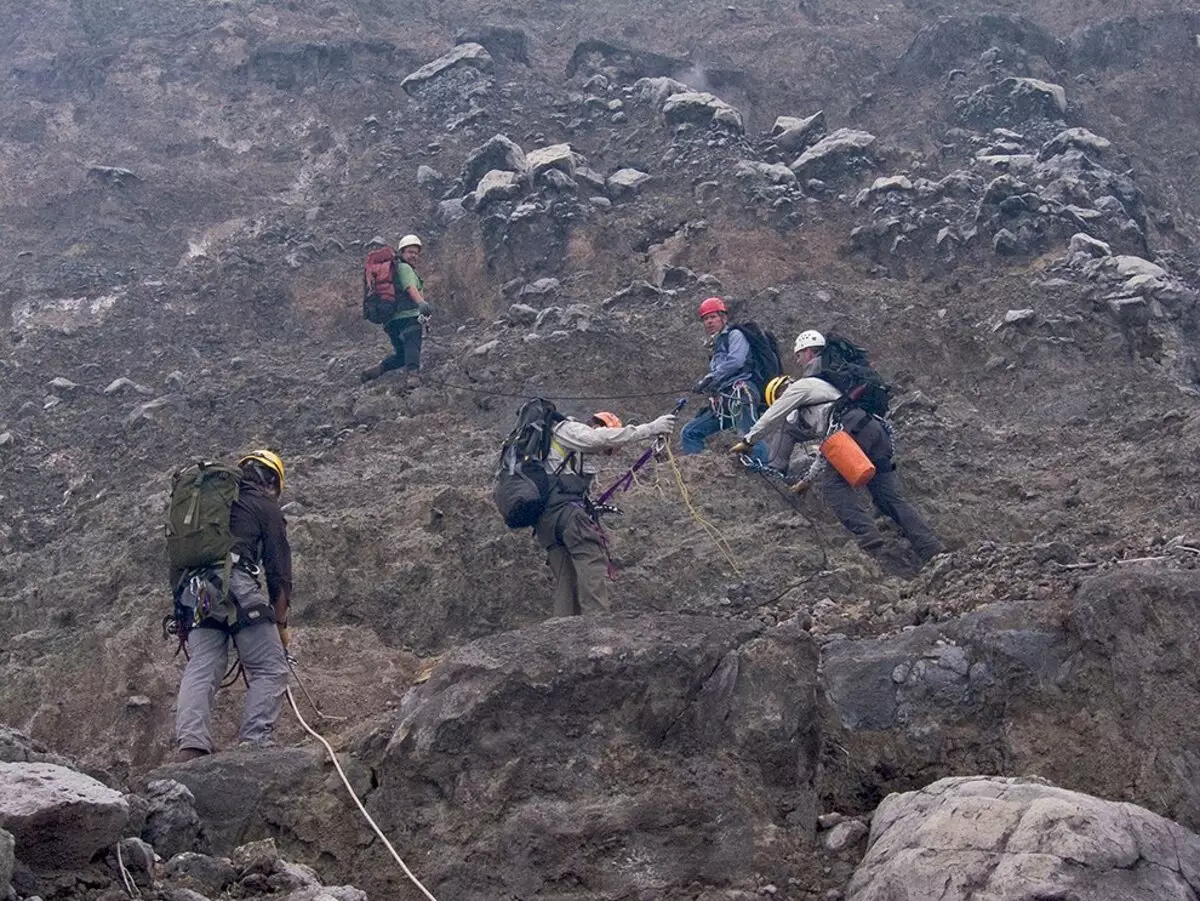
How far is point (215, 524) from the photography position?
7.98 m

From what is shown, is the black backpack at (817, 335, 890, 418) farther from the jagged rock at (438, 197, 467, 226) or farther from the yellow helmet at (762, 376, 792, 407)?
the jagged rock at (438, 197, 467, 226)

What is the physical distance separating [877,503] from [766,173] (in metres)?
8.89

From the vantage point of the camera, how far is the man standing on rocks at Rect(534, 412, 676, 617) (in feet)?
30.1

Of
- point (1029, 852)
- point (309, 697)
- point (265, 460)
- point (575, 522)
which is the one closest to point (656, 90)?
point (575, 522)

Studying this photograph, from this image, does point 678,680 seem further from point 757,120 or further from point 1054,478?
point 757,120

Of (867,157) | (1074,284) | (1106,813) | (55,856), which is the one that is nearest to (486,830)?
(55,856)

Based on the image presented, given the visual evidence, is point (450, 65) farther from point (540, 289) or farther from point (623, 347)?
point (623, 347)

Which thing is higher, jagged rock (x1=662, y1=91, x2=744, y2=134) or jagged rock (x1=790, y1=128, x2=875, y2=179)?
jagged rock (x1=662, y1=91, x2=744, y2=134)

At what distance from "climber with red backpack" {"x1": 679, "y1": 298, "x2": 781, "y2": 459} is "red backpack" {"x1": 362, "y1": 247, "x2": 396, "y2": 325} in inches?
157

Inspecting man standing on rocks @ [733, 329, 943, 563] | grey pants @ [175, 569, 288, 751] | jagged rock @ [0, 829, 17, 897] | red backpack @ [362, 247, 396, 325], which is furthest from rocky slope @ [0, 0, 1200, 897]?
jagged rock @ [0, 829, 17, 897]

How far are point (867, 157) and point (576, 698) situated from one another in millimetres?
14035

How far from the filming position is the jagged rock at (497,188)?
18.1 meters

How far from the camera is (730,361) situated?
1197cm

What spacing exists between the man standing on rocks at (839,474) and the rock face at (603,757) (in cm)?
359
